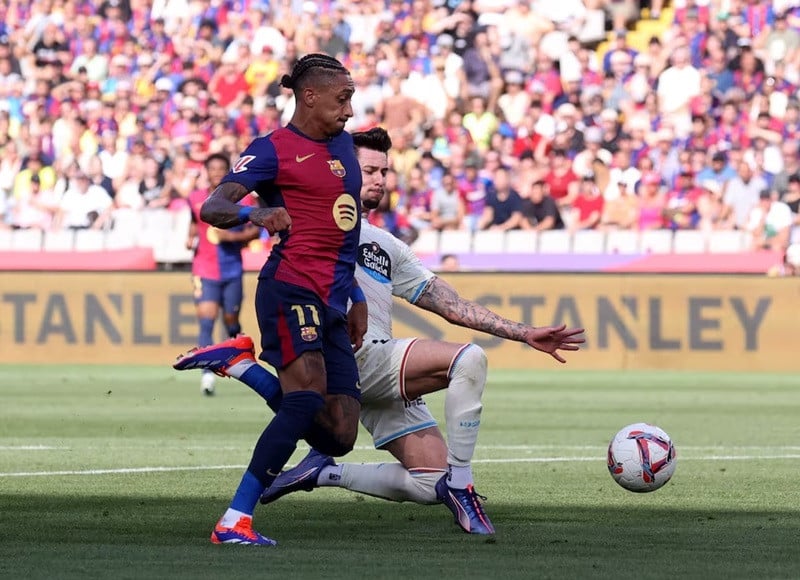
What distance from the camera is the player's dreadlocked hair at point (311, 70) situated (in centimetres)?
753

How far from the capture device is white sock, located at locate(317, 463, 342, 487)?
28.5ft

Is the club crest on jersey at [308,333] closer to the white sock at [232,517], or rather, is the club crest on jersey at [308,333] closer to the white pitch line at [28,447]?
the white sock at [232,517]

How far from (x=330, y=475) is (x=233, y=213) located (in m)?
2.05

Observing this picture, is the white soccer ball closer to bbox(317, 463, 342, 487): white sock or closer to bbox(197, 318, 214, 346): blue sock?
bbox(317, 463, 342, 487): white sock

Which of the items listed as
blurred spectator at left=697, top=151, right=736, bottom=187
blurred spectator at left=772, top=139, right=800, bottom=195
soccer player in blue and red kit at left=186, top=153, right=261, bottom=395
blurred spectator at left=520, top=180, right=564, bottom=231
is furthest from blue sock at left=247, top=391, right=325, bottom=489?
blurred spectator at left=697, top=151, right=736, bottom=187

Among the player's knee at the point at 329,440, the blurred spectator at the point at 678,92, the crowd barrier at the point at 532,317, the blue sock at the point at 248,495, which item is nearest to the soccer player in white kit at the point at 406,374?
the player's knee at the point at 329,440

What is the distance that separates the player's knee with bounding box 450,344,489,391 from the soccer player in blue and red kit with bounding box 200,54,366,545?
505 millimetres

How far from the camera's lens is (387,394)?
8.20 metres

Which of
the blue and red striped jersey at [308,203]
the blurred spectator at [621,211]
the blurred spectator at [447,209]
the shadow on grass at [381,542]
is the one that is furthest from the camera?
the blurred spectator at [447,209]

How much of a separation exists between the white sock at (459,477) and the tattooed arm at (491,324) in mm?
626

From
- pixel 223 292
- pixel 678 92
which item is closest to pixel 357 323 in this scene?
pixel 223 292

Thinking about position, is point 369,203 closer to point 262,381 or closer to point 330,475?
point 262,381

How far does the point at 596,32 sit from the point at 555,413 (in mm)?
13123

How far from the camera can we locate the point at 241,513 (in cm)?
720
